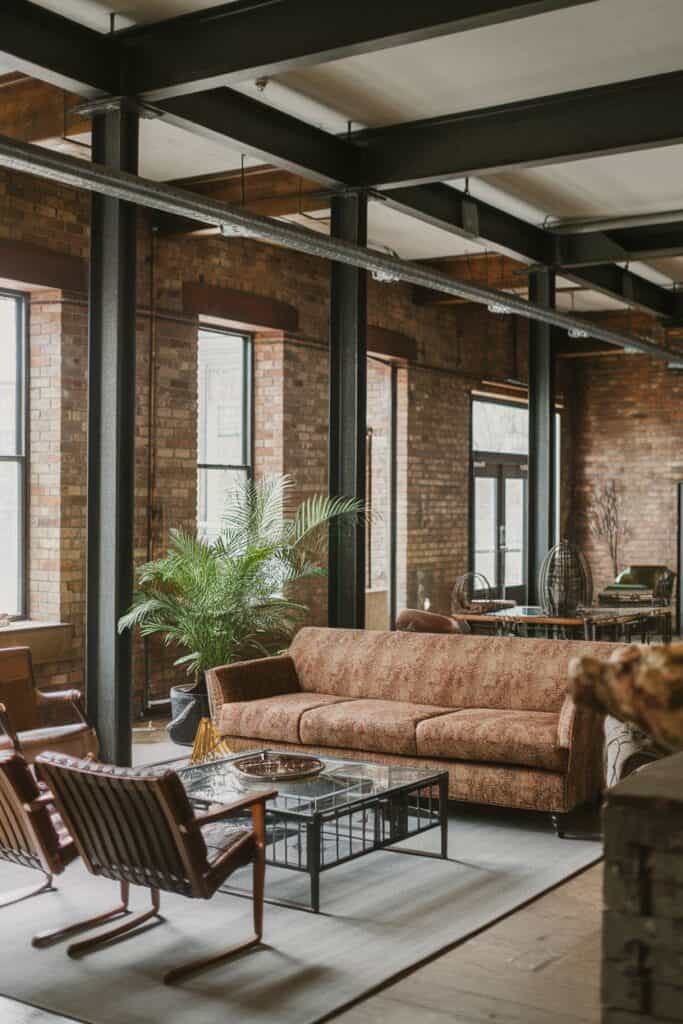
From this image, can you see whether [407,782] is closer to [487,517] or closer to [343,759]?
[343,759]

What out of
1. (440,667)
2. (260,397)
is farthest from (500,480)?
(440,667)

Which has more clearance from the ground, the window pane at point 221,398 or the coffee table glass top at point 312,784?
the window pane at point 221,398

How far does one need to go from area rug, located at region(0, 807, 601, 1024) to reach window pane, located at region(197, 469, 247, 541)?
494cm

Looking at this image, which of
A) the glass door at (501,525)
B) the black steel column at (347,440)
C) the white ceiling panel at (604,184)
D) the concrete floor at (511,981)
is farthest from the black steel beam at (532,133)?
the glass door at (501,525)

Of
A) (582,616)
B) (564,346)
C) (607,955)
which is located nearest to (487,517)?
(564,346)

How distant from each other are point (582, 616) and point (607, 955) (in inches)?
324

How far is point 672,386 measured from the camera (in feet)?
52.7

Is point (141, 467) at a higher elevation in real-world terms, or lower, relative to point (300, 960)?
higher

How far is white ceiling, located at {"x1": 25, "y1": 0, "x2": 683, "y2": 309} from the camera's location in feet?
19.9

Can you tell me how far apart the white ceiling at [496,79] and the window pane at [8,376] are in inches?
57.2

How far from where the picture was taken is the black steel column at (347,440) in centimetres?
843

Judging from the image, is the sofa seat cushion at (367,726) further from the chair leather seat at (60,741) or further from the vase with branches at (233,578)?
the vase with branches at (233,578)

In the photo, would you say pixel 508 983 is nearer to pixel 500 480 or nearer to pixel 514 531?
pixel 500 480

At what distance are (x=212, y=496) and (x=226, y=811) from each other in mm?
6397
